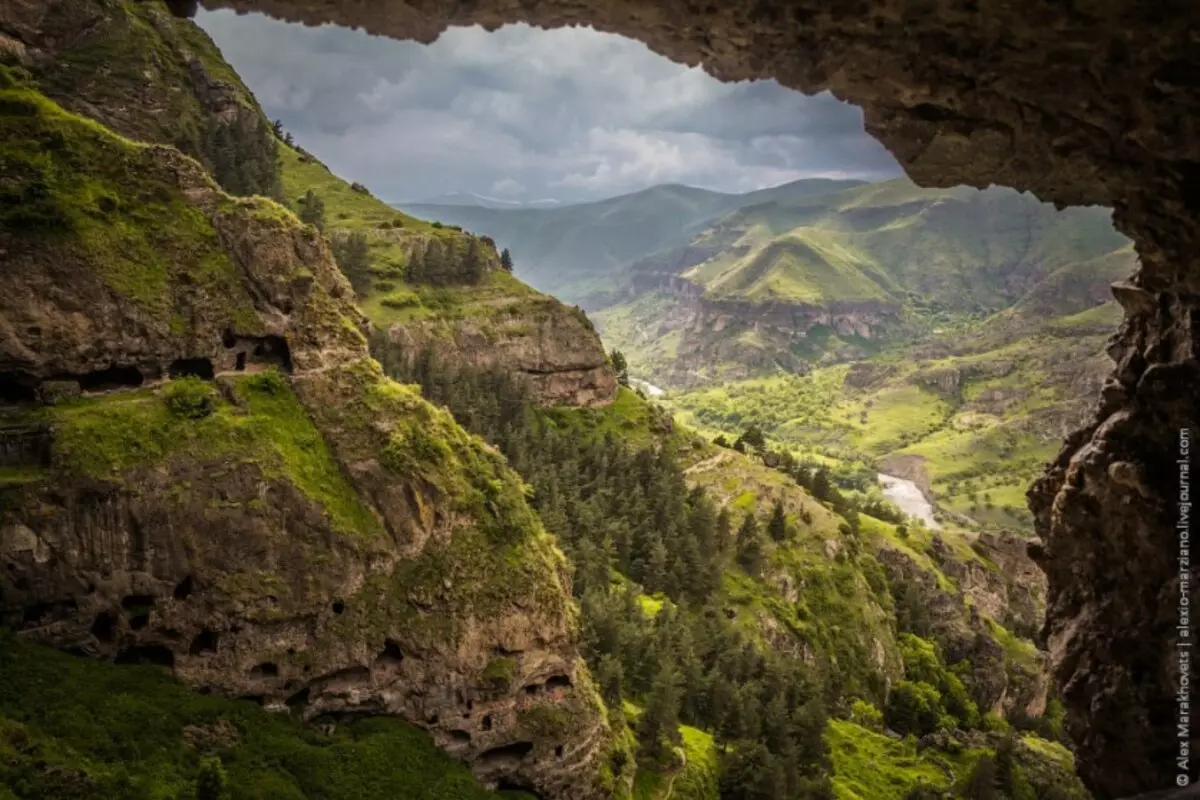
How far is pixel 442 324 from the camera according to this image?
379 feet

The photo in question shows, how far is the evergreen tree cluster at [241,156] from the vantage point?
94250mm

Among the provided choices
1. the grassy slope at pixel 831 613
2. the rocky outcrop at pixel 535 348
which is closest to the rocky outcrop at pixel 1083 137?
the grassy slope at pixel 831 613

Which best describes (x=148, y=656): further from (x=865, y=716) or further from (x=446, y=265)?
(x=446, y=265)

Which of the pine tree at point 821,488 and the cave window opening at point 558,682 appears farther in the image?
the pine tree at point 821,488

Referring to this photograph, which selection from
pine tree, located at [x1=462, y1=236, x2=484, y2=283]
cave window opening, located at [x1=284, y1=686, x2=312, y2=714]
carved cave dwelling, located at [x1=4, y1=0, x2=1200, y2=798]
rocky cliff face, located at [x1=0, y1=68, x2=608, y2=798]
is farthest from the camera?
pine tree, located at [x1=462, y1=236, x2=484, y2=283]

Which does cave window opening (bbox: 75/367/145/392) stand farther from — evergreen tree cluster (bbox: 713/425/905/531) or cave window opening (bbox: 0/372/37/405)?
evergreen tree cluster (bbox: 713/425/905/531)

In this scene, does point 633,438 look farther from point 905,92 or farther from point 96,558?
point 905,92

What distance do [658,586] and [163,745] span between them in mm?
68712

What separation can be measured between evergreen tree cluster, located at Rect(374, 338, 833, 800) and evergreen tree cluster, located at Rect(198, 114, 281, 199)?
2698 centimetres

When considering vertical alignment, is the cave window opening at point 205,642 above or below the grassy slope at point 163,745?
above

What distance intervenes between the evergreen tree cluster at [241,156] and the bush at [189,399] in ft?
178

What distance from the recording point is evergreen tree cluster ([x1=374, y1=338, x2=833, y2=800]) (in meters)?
60.4

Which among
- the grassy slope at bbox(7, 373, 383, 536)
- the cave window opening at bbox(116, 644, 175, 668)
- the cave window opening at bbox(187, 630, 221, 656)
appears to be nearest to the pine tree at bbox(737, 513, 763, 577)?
the grassy slope at bbox(7, 373, 383, 536)

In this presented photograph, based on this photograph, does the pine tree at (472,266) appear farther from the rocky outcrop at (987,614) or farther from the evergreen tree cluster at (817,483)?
the rocky outcrop at (987,614)
